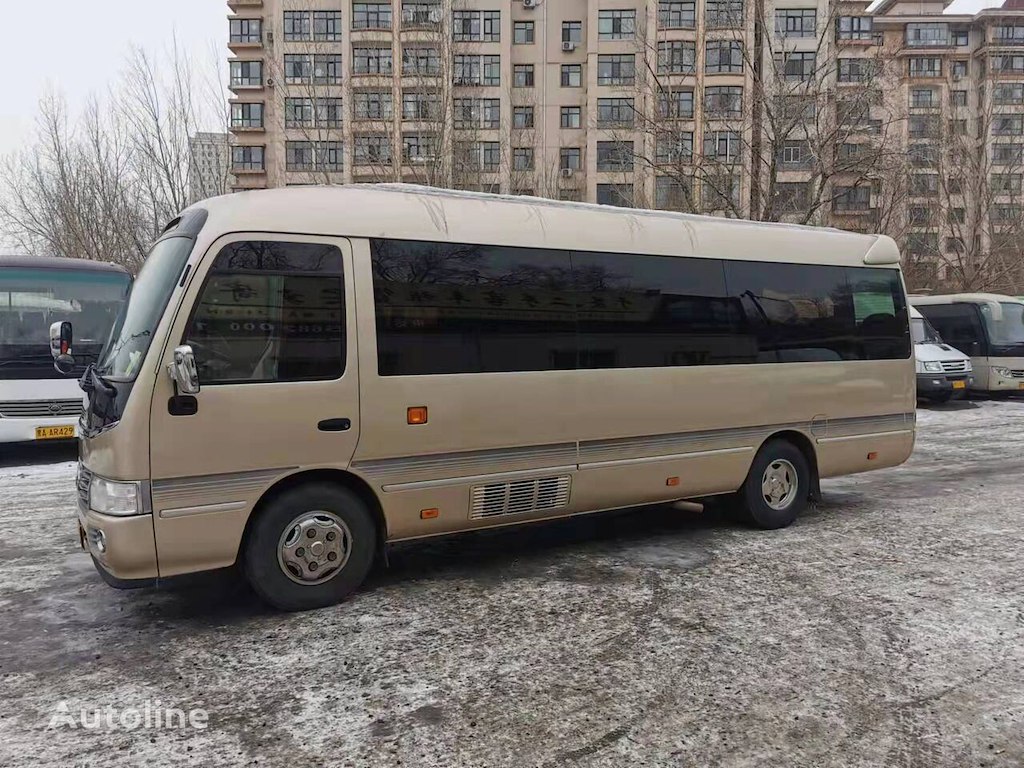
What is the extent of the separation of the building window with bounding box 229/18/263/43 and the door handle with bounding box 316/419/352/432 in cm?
5955

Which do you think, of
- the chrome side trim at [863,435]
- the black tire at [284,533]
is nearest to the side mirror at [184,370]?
the black tire at [284,533]

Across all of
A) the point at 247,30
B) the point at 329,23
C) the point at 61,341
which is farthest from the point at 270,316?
the point at 247,30

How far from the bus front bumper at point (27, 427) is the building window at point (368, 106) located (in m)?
23.3

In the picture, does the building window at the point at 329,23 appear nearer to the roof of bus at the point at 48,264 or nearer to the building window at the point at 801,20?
the building window at the point at 801,20

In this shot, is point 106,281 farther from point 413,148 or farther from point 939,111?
point 939,111

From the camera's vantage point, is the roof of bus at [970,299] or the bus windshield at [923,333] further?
the roof of bus at [970,299]

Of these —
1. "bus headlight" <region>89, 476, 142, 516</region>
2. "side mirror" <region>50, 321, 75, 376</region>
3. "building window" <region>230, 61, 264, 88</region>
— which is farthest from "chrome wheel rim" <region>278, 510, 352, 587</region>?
"building window" <region>230, 61, 264, 88</region>

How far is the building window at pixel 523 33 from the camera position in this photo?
53.0 m

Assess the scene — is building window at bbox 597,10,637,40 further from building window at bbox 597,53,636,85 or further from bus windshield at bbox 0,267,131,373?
bus windshield at bbox 0,267,131,373

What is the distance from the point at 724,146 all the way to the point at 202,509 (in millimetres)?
46238

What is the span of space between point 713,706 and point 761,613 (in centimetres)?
138

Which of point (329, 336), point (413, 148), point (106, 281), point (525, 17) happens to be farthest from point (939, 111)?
point (329, 336)

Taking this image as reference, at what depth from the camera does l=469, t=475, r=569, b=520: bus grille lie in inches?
226

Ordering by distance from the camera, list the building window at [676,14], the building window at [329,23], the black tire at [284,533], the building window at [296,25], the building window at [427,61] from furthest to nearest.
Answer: the building window at [676,14] → the building window at [329,23] → the building window at [296,25] → the building window at [427,61] → the black tire at [284,533]
